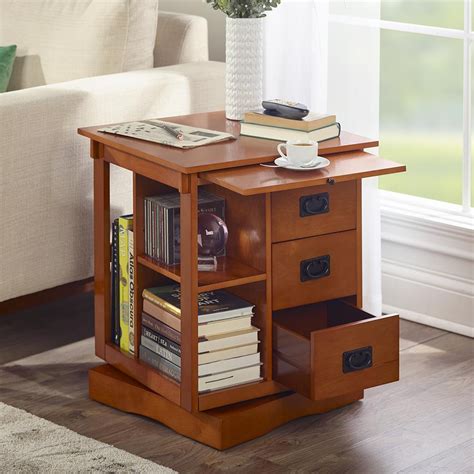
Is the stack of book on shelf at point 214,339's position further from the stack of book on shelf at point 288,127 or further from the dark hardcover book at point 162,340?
the stack of book on shelf at point 288,127

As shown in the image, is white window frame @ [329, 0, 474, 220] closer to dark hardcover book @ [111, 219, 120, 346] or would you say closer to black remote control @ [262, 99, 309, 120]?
black remote control @ [262, 99, 309, 120]

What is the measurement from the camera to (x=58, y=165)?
8.41 ft

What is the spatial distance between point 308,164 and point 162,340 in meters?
0.47

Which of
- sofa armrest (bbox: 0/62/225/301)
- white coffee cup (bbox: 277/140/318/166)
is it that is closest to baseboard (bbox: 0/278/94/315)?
sofa armrest (bbox: 0/62/225/301)

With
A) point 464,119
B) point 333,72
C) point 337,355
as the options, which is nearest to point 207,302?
point 337,355

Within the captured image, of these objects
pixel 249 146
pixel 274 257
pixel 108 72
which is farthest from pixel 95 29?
pixel 274 257

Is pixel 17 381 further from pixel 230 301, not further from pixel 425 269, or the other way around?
pixel 425 269

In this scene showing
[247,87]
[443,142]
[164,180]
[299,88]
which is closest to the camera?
[164,180]

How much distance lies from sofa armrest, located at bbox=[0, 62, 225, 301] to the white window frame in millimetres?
493

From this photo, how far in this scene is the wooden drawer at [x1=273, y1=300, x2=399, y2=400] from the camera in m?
2.13

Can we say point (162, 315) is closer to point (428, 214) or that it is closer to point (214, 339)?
point (214, 339)

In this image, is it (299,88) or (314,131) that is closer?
(314,131)

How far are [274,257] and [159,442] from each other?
0.42 m

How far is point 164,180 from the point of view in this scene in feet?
7.16
